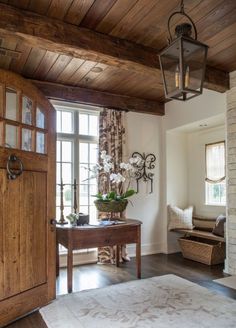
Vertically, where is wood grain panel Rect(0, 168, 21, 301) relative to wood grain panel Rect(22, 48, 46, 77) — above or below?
below

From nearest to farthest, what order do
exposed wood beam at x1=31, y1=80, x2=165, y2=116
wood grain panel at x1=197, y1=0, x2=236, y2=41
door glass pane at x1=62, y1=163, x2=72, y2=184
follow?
wood grain panel at x1=197, y1=0, x2=236, y2=41 → exposed wood beam at x1=31, y1=80, x2=165, y2=116 → door glass pane at x1=62, y1=163, x2=72, y2=184

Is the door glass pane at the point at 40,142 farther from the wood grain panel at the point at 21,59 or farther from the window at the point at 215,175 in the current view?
the window at the point at 215,175

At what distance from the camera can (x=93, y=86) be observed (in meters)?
4.43

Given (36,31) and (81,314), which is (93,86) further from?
(81,314)

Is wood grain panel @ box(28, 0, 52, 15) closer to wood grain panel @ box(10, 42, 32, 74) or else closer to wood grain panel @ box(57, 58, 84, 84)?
wood grain panel @ box(10, 42, 32, 74)

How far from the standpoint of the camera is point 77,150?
4.72 meters

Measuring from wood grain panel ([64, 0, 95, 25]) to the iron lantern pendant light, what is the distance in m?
0.87

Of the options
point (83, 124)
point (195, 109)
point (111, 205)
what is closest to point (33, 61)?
point (83, 124)

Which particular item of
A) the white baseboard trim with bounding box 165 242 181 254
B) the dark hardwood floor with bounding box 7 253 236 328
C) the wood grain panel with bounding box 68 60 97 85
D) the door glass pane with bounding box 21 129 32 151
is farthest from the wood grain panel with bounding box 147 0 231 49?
the white baseboard trim with bounding box 165 242 181 254

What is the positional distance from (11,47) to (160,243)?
4.06 meters

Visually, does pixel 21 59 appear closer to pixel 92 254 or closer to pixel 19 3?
pixel 19 3

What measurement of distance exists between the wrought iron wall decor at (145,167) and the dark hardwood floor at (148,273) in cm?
134

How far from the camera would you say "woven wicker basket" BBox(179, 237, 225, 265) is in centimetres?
440

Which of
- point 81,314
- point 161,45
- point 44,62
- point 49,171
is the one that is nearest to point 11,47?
point 44,62
